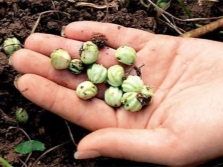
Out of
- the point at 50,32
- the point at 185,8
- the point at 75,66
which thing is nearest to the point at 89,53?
the point at 75,66

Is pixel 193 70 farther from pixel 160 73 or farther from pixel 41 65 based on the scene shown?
pixel 41 65

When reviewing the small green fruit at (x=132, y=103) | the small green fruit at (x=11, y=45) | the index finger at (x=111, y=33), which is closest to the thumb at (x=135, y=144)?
the small green fruit at (x=132, y=103)

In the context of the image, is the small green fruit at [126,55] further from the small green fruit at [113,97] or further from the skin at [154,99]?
the small green fruit at [113,97]

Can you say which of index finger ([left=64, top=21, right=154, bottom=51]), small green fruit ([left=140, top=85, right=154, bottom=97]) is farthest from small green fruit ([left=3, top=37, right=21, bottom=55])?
small green fruit ([left=140, top=85, right=154, bottom=97])

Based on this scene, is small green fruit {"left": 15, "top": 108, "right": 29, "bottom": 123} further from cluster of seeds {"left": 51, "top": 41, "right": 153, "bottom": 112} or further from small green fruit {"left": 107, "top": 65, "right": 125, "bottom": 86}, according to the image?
small green fruit {"left": 107, "top": 65, "right": 125, "bottom": 86}

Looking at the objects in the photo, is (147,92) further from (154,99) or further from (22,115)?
(22,115)

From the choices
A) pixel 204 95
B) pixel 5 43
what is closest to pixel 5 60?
pixel 5 43
